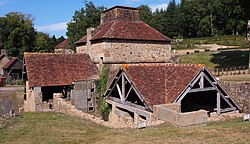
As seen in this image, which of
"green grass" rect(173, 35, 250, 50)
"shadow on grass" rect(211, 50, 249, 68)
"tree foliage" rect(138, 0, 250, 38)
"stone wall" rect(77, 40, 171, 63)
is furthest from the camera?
"tree foliage" rect(138, 0, 250, 38)

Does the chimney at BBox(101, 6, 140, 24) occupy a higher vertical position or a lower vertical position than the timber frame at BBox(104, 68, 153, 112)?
higher

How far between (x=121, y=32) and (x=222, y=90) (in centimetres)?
1021

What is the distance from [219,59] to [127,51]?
756 inches

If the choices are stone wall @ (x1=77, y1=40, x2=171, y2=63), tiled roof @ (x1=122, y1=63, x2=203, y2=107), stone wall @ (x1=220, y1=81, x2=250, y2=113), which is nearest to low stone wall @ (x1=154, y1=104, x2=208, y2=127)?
tiled roof @ (x1=122, y1=63, x2=203, y2=107)

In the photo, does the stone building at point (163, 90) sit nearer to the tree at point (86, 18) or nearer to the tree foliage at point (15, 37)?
the tree at point (86, 18)

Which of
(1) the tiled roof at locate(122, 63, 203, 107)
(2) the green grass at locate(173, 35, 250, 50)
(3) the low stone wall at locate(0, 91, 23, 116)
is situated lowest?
(3) the low stone wall at locate(0, 91, 23, 116)

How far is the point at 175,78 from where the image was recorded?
1631 centimetres

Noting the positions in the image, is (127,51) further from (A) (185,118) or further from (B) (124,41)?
(A) (185,118)

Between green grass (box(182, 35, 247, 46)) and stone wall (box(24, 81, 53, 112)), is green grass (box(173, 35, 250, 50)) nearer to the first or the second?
green grass (box(182, 35, 247, 46))

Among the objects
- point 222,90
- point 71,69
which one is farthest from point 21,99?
point 222,90

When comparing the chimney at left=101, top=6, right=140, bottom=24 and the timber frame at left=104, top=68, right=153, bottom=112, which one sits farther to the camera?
the chimney at left=101, top=6, right=140, bottom=24

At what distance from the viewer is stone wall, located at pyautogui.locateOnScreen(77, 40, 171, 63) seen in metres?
22.9

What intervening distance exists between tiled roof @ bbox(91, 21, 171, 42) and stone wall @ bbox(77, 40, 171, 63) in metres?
0.44

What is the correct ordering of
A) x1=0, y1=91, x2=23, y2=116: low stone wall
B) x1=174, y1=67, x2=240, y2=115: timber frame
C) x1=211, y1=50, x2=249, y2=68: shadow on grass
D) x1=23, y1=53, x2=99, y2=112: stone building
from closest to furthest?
x1=174, y1=67, x2=240, y2=115: timber frame
x1=23, y1=53, x2=99, y2=112: stone building
x1=0, y1=91, x2=23, y2=116: low stone wall
x1=211, y1=50, x2=249, y2=68: shadow on grass
